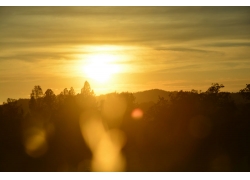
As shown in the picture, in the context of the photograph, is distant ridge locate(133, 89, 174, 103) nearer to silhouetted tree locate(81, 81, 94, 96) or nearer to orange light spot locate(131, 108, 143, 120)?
orange light spot locate(131, 108, 143, 120)

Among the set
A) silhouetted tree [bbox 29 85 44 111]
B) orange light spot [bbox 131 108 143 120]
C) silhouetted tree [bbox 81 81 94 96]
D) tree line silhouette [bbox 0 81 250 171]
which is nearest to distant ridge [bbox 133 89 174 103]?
tree line silhouette [bbox 0 81 250 171]

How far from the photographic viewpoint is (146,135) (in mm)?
26547

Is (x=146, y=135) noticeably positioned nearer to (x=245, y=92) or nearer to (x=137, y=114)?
(x=137, y=114)

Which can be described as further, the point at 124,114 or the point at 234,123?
the point at 124,114

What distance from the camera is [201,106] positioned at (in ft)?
97.6

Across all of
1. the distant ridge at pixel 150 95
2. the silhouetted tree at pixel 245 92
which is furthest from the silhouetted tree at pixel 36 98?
the silhouetted tree at pixel 245 92

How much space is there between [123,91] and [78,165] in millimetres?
15721

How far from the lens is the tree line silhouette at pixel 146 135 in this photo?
2123 centimetres

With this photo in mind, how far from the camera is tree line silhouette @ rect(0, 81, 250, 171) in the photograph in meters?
21.2

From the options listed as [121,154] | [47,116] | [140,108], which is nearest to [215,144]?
[121,154]

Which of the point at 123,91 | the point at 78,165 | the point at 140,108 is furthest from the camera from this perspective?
the point at 123,91

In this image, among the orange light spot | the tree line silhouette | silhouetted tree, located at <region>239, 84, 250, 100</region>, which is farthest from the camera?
silhouetted tree, located at <region>239, 84, 250, 100</region>

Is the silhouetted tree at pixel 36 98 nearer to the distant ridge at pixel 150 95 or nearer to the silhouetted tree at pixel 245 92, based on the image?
the distant ridge at pixel 150 95

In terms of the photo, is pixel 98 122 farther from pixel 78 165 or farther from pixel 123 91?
pixel 123 91
